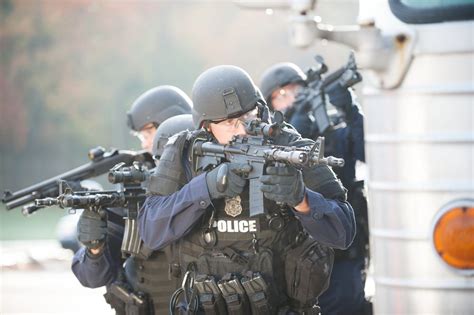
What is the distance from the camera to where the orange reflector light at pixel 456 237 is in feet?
11.6

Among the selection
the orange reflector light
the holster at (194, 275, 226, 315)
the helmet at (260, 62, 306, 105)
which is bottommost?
the holster at (194, 275, 226, 315)

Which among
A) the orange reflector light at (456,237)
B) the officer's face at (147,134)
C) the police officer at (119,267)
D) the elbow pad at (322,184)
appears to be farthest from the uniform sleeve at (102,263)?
the orange reflector light at (456,237)

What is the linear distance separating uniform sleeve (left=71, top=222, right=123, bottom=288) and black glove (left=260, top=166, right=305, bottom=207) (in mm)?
1939

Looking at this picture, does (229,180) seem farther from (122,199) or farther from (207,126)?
(122,199)

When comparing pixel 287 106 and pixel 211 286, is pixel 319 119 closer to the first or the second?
pixel 287 106

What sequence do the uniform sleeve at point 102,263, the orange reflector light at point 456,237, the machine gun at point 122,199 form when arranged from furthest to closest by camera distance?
the uniform sleeve at point 102,263 → the machine gun at point 122,199 → the orange reflector light at point 456,237

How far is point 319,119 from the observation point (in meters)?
7.87

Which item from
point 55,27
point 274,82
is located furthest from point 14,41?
point 274,82

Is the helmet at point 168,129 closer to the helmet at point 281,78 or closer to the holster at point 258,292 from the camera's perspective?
the holster at point 258,292

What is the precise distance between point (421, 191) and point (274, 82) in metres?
4.85

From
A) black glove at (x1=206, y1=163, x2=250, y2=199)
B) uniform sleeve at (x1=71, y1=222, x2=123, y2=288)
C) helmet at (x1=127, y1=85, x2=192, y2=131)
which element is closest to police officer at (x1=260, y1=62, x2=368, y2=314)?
helmet at (x1=127, y1=85, x2=192, y2=131)

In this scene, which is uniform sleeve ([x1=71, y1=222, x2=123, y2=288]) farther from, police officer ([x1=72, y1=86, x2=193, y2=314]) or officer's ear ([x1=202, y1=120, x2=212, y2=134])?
officer's ear ([x1=202, y1=120, x2=212, y2=134])

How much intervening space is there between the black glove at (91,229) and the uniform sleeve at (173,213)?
1.94 ft

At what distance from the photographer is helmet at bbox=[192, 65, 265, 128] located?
18.0 ft
